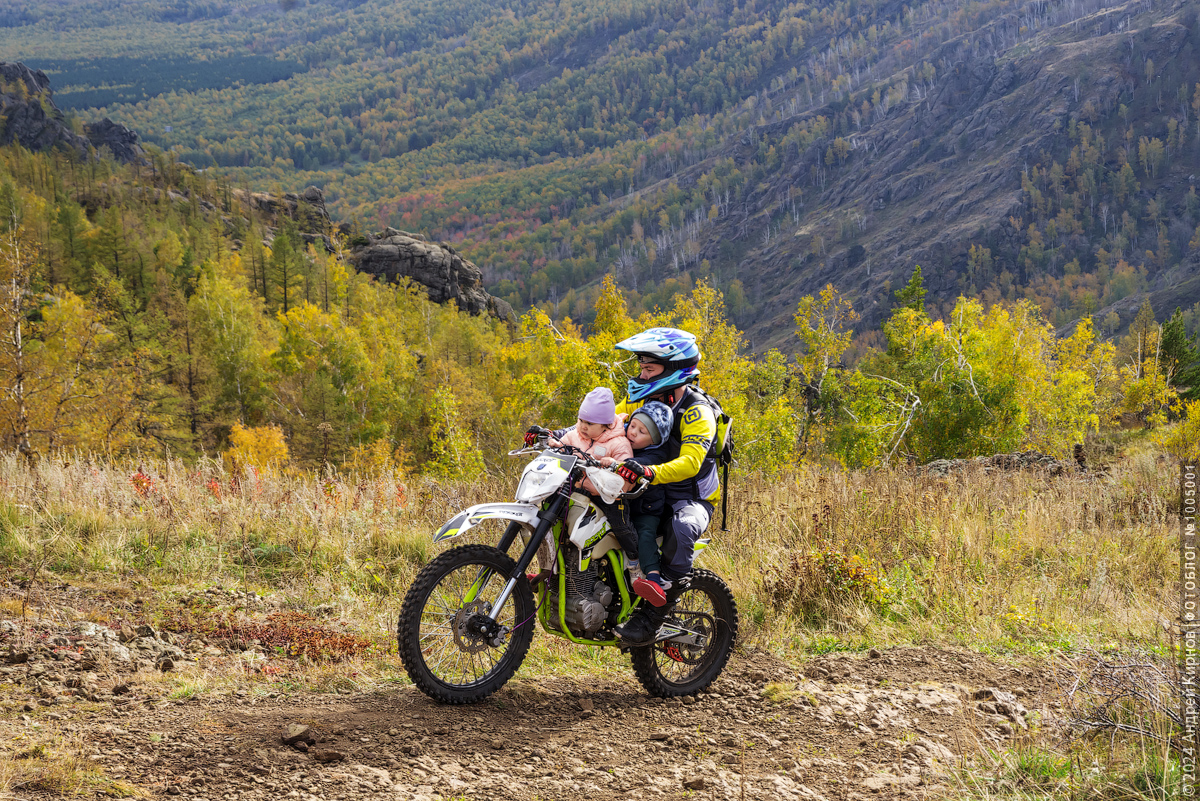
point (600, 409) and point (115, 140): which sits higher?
point (115, 140)

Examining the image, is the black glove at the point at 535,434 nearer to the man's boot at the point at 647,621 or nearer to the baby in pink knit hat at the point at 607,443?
the baby in pink knit hat at the point at 607,443

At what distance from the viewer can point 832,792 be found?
3.60 m

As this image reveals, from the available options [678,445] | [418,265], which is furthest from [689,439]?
[418,265]

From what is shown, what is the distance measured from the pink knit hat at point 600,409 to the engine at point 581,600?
2.46ft

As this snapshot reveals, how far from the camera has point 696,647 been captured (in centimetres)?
473

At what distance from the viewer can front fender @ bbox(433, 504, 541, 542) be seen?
4.09 meters

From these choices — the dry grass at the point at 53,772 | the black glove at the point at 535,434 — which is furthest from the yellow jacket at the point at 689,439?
the dry grass at the point at 53,772

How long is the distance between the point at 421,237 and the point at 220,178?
3130 centimetres

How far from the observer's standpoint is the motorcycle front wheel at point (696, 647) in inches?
183

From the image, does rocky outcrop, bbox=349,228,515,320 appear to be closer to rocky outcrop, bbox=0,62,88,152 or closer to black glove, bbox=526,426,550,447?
rocky outcrop, bbox=0,62,88,152

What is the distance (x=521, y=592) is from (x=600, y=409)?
114 centimetres

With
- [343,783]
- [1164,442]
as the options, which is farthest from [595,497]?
[1164,442]

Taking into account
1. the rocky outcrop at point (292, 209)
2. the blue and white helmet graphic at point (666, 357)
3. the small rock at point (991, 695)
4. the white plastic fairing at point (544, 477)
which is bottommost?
the small rock at point (991, 695)

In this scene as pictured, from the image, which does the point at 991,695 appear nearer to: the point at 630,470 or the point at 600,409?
the point at 630,470
